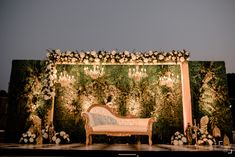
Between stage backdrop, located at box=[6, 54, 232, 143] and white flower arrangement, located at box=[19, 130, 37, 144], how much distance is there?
58 cm

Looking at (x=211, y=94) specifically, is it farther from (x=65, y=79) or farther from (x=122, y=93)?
(x=65, y=79)

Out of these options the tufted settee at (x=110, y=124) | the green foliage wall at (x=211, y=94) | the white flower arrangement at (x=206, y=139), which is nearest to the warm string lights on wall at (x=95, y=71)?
the tufted settee at (x=110, y=124)

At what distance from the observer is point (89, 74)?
26.9ft

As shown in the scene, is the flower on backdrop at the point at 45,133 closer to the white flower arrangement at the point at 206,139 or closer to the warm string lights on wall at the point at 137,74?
the warm string lights on wall at the point at 137,74

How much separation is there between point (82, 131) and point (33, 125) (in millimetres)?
1574

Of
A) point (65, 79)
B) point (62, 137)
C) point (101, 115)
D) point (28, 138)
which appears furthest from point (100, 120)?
point (28, 138)

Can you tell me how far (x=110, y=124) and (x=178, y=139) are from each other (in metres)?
2.22

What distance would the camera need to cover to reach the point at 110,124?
7.18 meters

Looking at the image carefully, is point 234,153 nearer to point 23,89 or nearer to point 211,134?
point 211,134

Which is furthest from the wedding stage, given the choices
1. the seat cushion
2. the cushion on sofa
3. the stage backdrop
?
the seat cushion

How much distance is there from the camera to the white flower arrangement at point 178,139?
23.6 feet

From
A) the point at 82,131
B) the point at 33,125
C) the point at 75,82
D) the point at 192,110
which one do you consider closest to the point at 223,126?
the point at 192,110

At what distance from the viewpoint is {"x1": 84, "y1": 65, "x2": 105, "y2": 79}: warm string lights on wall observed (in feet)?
26.7

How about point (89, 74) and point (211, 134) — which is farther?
point (89, 74)
